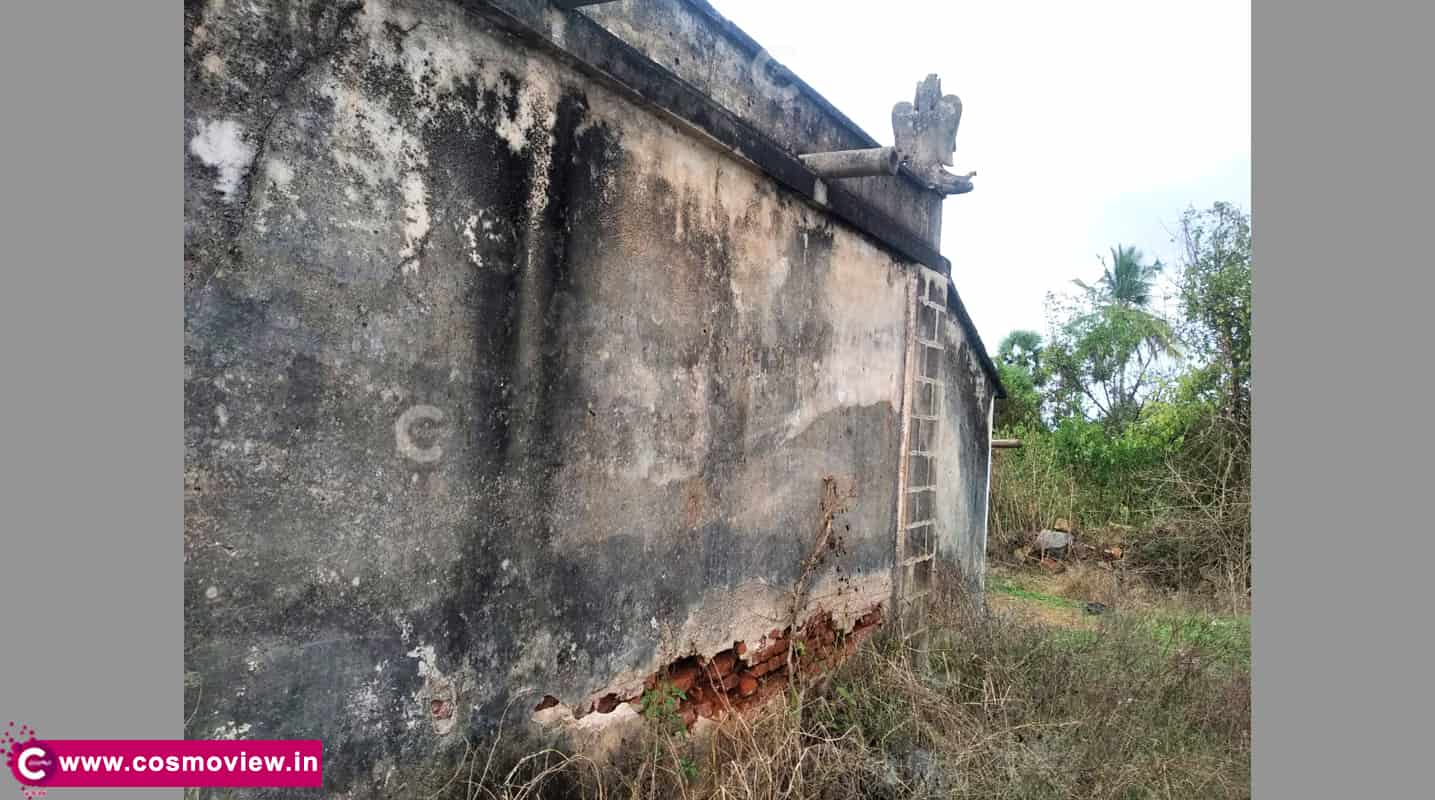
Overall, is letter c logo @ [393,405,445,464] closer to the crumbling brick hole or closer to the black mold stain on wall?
the black mold stain on wall

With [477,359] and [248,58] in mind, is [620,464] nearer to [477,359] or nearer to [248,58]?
[477,359]

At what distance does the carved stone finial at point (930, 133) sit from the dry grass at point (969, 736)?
2.66 metres

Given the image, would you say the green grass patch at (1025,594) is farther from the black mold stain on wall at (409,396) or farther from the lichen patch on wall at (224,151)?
the lichen patch on wall at (224,151)

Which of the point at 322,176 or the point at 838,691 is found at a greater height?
the point at 322,176

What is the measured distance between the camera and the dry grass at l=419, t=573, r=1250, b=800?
3.14m

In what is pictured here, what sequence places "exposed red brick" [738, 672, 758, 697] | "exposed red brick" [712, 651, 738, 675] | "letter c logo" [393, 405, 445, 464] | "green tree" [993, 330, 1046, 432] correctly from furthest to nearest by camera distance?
"green tree" [993, 330, 1046, 432] → "exposed red brick" [738, 672, 758, 697] → "exposed red brick" [712, 651, 738, 675] → "letter c logo" [393, 405, 445, 464]

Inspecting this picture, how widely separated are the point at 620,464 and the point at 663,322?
1.90 ft

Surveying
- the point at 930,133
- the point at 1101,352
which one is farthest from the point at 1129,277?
the point at 930,133

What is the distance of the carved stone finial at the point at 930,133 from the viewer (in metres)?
4.83

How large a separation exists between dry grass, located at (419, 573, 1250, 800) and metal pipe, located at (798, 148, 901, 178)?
7.92 feet

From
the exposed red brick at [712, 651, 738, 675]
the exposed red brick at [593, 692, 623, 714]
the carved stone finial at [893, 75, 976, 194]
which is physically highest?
the carved stone finial at [893, 75, 976, 194]

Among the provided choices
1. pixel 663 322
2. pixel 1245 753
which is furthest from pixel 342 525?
pixel 1245 753

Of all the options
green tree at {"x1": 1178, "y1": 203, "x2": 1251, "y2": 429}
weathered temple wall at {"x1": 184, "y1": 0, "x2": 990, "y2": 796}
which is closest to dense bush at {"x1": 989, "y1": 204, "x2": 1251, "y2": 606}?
green tree at {"x1": 1178, "y1": 203, "x2": 1251, "y2": 429}
